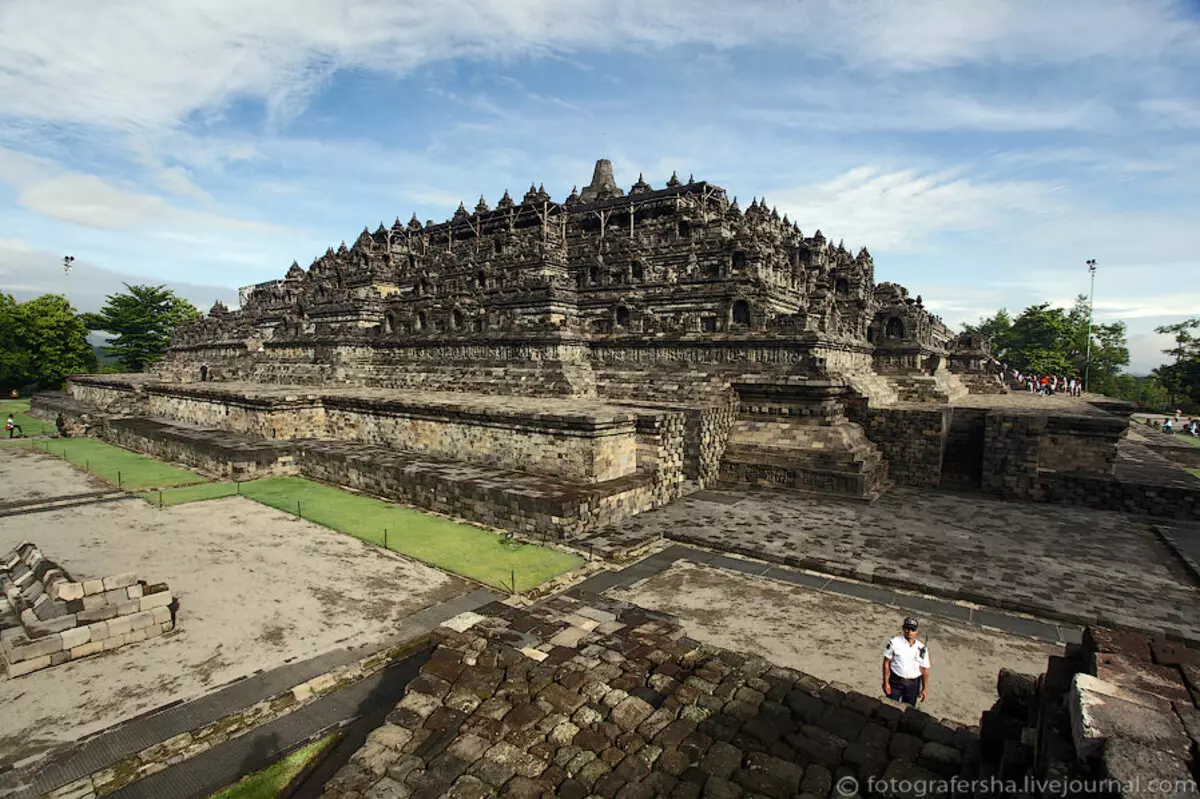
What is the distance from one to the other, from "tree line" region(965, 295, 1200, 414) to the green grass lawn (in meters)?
48.3

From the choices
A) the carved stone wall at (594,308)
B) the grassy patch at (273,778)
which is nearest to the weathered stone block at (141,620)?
the grassy patch at (273,778)

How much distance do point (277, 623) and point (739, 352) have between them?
13.5 m

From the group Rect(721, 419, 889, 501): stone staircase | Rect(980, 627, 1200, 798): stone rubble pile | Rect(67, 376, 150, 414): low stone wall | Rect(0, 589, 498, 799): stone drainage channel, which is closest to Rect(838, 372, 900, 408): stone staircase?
Rect(721, 419, 889, 501): stone staircase

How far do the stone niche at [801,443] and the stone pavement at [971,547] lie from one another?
66 centimetres

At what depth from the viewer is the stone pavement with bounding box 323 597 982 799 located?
4.13 meters

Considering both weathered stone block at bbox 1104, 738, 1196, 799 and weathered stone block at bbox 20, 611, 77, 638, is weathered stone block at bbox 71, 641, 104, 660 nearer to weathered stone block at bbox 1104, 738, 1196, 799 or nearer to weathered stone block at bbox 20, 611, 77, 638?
weathered stone block at bbox 20, 611, 77, 638

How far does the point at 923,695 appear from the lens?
19.8ft

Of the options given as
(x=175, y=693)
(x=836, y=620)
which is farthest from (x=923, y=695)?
(x=175, y=693)

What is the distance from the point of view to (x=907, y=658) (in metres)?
5.84

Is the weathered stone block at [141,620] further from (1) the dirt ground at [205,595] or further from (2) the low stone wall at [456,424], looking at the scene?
(2) the low stone wall at [456,424]

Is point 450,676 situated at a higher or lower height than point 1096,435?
lower

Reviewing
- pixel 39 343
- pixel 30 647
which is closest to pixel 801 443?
pixel 30 647

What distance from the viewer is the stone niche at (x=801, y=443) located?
15148mm

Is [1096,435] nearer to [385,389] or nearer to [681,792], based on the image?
[681,792]
